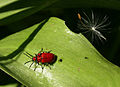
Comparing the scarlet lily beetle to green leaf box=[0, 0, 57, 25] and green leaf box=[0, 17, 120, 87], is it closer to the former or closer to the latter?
green leaf box=[0, 17, 120, 87]

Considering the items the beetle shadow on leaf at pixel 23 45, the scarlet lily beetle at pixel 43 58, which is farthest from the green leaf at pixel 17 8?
the scarlet lily beetle at pixel 43 58

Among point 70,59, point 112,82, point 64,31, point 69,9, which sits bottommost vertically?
point 112,82

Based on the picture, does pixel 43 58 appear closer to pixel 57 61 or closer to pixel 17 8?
pixel 57 61

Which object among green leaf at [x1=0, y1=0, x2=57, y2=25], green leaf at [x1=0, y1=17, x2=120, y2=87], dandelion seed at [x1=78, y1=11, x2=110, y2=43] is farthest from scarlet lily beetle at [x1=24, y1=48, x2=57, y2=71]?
dandelion seed at [x1=78, y1=11, x2=110, y2=43]

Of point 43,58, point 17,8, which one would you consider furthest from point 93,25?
point 17,8

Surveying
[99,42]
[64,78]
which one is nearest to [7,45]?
[64,78]

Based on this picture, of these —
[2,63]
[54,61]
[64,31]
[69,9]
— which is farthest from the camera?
[69,9]

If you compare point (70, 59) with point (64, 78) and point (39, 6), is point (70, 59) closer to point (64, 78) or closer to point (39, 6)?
point (64, 78)

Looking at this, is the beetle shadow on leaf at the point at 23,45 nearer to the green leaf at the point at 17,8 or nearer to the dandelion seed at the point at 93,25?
the green leaf at the point at 17,8
